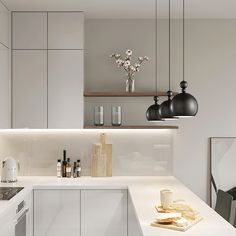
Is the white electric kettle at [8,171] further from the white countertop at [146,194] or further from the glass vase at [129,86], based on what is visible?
the glass vase at [129,86]

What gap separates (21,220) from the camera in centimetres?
360

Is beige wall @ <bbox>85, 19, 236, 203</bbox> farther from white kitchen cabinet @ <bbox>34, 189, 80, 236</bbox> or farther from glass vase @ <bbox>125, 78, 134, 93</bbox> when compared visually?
white kitchen cabinet @ <bbox>34, 189, 80, 236</bbox>

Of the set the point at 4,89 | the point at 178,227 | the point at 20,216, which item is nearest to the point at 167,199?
the point at 178,227

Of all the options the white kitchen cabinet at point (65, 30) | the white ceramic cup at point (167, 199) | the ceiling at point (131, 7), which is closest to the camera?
the white ceramic cup at point (167, 199)

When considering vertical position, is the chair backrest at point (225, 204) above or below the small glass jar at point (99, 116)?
below

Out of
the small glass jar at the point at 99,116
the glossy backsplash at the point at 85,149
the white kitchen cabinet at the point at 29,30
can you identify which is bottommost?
the glossy backsplash at the point at 85,149

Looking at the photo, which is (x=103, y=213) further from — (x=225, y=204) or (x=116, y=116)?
(x=225, y=204)

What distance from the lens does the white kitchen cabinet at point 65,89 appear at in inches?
171

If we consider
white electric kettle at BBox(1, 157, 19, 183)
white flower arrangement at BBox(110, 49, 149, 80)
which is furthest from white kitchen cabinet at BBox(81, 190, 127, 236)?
white flower arrangement at BBox(110, 49, 149, 80)

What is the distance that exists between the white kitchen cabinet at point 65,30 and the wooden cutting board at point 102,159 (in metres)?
1.04

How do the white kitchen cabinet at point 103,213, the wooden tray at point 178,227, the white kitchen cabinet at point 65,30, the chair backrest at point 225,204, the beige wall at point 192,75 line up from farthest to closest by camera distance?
the beige wall at point 192,75
the white kitchen cabinet at point 65,30
the white kitchen cabinet at point 103,213
the chair backrest at point 225,204
the wooden tray at point 178,227

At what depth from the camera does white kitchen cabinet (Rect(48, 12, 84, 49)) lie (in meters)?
4.32

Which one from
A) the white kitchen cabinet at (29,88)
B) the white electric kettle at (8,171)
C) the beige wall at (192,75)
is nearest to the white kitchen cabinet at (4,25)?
the white kitchen cabinet at (29,88)

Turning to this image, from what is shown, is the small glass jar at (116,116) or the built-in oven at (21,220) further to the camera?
the small glass jar at (116,116)
